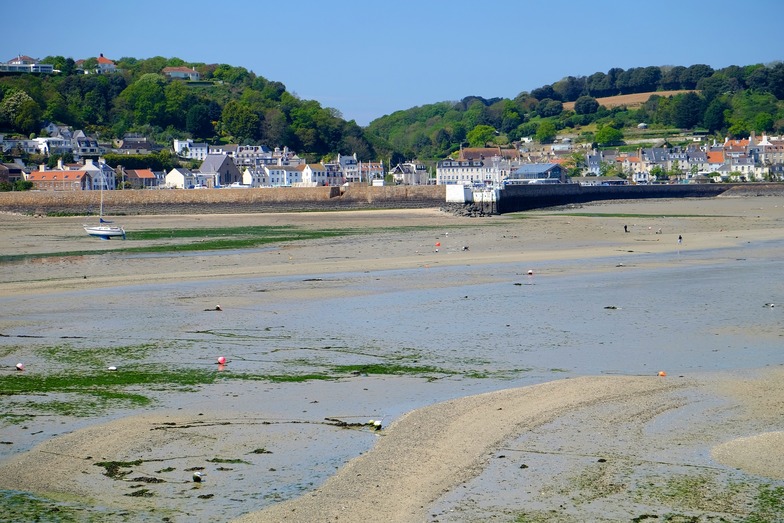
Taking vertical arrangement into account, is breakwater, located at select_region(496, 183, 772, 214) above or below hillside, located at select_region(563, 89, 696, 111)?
below

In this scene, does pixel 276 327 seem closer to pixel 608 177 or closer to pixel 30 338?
pixel 30 338

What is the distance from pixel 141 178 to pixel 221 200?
22571mm

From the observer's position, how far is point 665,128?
15662cm

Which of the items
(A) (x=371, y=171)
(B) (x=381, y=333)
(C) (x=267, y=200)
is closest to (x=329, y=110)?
(A) (x=371, y=171)

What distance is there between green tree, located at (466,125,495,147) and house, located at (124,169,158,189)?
7744cm

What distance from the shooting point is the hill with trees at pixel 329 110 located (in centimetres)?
12056

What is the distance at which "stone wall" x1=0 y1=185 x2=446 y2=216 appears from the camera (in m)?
64.4

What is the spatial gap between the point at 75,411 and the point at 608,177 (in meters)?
102

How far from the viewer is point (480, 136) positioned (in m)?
160

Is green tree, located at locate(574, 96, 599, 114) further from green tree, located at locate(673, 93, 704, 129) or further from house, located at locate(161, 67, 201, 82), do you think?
house, located at locate(161, 67, 201, 82)

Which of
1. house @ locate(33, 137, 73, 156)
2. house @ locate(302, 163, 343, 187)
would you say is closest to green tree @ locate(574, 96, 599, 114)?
house @ locate(302, 163, 343, 187)

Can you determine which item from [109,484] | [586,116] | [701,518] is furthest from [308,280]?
[586,116]

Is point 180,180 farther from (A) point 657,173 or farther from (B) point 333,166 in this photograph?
(A) point 657,173

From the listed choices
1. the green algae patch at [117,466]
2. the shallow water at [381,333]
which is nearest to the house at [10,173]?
the shallow water at [381,333]
